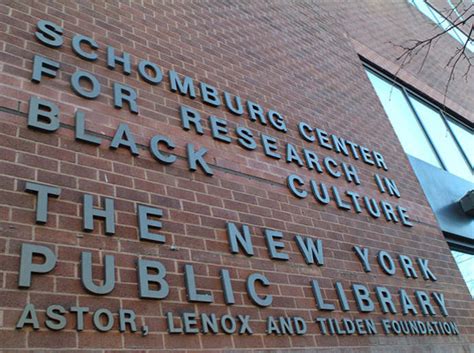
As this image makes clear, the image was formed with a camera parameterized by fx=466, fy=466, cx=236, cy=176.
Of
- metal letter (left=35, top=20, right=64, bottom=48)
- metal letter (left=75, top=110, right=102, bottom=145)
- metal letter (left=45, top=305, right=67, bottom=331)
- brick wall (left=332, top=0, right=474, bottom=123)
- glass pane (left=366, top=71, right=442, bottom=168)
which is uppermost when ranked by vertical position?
brick wall (left=332, top=0, right=474, bottom=123)

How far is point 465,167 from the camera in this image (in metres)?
8.99

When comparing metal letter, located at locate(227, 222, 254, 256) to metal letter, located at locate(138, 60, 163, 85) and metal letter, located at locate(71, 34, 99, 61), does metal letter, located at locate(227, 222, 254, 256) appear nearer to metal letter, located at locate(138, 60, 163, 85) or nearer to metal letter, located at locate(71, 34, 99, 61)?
metal letter, located at locate(138, 60, 163, 85)

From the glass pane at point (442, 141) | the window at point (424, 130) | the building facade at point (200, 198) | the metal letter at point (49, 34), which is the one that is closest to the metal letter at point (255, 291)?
the building facade at point (200, 198)

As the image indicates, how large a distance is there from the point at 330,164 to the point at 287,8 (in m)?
2.94

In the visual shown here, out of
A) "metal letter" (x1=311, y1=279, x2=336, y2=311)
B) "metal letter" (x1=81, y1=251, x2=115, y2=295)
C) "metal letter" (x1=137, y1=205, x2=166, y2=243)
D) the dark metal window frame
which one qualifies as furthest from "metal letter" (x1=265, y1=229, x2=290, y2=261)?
the dark metal window frame

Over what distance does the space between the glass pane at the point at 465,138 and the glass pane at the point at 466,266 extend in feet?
8.55

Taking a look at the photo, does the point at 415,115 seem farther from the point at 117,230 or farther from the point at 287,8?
the point at 117,230

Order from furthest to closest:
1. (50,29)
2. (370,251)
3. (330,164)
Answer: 1. (330,164)
2. (370,251)
3. (50,29)

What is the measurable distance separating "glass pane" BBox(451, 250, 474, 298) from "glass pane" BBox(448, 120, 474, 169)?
2.60m

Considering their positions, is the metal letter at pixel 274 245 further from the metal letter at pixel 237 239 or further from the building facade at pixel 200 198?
the metal letter at pixel 237 239

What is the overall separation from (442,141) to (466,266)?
2741 mm

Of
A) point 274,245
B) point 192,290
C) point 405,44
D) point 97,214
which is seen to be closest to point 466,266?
point 274,245

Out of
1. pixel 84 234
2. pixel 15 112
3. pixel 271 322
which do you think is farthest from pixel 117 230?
pixel 271 322

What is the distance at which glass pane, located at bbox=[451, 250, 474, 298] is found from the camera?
696cm
